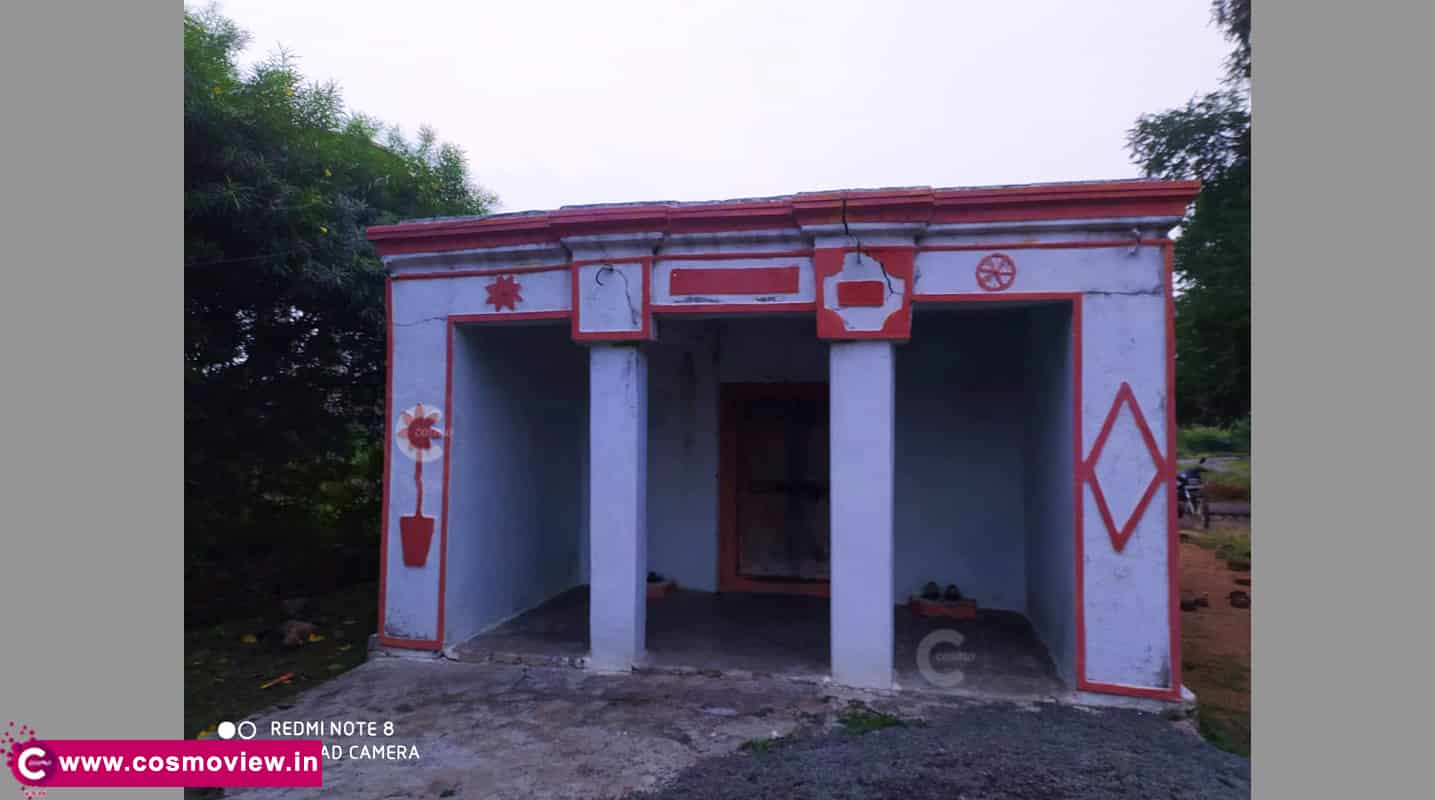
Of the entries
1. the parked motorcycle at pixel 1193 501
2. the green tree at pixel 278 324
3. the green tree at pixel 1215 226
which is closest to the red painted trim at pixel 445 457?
the green tree at pixel 278 324

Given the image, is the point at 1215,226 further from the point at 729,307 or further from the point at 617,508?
the point at 617,508

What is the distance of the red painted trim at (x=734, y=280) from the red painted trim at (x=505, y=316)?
88 cm

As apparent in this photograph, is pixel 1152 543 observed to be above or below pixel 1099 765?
above

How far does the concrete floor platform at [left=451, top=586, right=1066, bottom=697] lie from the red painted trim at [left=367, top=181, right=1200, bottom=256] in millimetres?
3090

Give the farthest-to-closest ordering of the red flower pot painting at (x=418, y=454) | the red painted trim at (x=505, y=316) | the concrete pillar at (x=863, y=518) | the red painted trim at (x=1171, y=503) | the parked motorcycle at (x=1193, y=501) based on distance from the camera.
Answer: the parked motorcycle at (x=1193, y=501) → the red flower pot painting at (x=418, y=454) → the red painted trim at (x=505, y=316) → the concrete pillar at (x=863, y=518) → the red painted trim at (x=1171, y=503)

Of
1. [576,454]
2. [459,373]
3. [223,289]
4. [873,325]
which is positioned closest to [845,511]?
[873,325]

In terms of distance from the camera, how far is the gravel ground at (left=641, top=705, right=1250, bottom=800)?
3.81 metres

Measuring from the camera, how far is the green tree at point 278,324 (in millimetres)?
7223

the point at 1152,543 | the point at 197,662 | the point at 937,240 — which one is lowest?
the point at 197,662

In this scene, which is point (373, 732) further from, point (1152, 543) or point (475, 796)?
point (1152, 543)

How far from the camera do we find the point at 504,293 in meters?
5.94

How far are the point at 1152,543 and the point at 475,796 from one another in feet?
13.7

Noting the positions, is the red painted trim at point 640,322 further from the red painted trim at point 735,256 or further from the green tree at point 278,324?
the green tree at point 278,324

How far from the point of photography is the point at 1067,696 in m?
4.95
